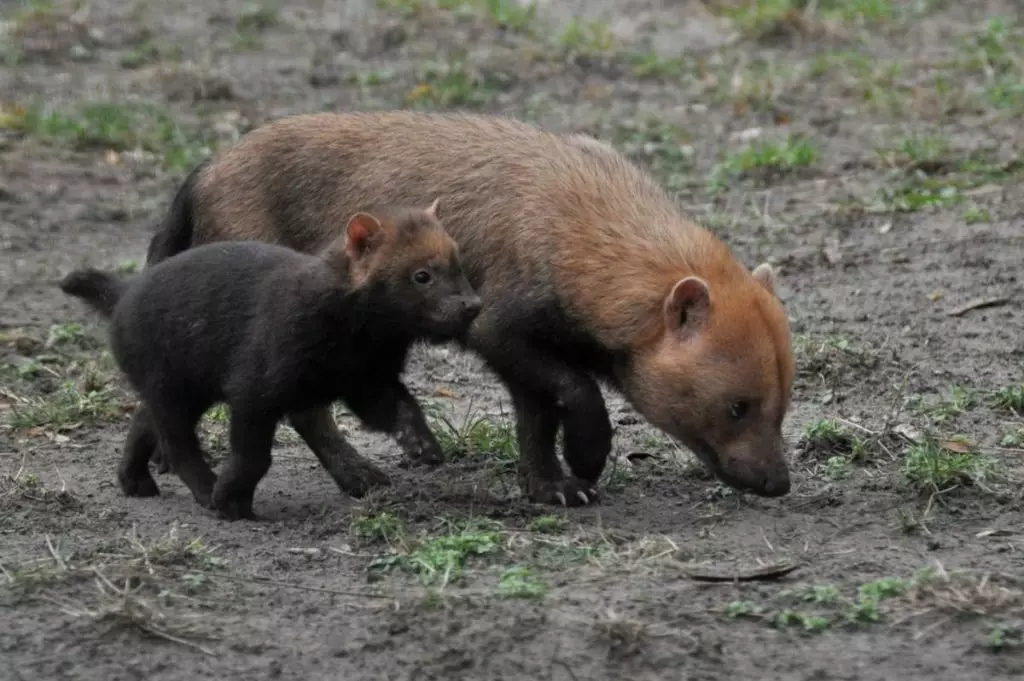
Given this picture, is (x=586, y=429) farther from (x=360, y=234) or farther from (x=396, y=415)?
(x=360, y=234)

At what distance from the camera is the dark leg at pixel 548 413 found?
7.54m

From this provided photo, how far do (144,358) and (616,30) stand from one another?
1079 centimetres

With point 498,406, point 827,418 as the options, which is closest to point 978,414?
point 827,418

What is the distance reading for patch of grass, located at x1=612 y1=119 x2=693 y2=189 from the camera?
44.0ft

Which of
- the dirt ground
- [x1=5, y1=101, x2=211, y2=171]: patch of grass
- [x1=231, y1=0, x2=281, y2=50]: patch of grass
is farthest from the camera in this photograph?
[x1=231, y1=0, x2=281, y2=50]: patch of grass

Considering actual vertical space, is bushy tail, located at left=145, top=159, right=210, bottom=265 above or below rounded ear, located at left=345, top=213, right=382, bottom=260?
below

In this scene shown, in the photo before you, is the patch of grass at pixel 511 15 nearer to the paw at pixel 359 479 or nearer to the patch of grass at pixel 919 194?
the patch of grass at pixel 919 194

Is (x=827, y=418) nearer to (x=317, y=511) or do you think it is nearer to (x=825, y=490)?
(x=825, y=490)

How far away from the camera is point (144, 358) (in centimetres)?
760

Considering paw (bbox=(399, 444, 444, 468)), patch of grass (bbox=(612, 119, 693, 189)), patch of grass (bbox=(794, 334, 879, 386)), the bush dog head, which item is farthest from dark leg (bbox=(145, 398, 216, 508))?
patch of grass (bbox=(612, 119, 693, 189))

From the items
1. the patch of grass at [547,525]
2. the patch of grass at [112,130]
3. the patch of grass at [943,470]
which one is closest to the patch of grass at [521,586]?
the patch of grass at [547,525]

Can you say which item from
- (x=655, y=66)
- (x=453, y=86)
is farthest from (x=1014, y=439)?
(x=655, y=66)

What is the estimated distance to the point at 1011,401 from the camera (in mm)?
8742

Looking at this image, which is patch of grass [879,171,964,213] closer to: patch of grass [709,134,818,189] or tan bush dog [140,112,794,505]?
patch of grass [709,134,818,189]
